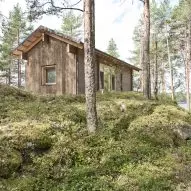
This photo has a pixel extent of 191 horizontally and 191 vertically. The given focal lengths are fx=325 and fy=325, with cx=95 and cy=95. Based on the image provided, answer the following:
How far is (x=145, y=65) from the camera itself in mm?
20906

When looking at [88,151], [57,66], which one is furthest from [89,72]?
[57,66]

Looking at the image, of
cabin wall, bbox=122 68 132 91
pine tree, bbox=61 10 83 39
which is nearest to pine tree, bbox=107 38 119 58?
pine tree, bbox=61 10 83 39

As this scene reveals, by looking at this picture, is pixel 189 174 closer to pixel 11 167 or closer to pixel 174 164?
pixel 174 164

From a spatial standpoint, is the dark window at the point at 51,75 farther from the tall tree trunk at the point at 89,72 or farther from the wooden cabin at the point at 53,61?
the tall tree trunk at the point at 89,72

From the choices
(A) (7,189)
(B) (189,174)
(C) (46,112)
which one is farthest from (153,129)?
(A) (7,189)

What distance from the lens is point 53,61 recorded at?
24.2 meters

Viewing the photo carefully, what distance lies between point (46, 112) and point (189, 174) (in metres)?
6.42

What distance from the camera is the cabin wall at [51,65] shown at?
923 inches

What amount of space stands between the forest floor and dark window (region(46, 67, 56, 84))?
9997 millimetres

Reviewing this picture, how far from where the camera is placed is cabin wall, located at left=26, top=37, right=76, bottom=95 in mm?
23438

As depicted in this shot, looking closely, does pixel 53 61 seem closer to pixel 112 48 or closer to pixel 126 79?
pixel 126 79

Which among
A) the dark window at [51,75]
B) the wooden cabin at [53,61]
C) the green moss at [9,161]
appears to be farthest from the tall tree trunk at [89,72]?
the dark window at [51,75]

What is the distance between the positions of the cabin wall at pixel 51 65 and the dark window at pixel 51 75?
0.33 m

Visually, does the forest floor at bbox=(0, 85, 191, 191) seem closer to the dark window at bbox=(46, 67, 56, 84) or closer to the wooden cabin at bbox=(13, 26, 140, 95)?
the wooden cabin at bbox=(13, 26, 140, 95)
